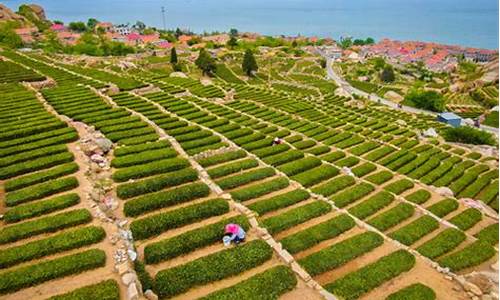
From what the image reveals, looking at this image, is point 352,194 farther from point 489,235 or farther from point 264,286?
point 264,286

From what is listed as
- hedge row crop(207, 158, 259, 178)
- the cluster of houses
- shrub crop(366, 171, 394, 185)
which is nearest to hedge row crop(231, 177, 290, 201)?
hedge row crop(207, 158, 259, 178)

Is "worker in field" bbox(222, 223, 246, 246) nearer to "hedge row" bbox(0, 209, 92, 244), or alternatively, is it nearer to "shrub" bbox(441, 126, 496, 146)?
"hedge row" bbox(0, 209, 92, 244)

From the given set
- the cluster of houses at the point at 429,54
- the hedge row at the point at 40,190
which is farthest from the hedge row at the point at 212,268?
the cluster of houses at the point at 429,54

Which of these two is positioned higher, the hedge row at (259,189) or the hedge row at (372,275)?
the hedge row at (259,189)

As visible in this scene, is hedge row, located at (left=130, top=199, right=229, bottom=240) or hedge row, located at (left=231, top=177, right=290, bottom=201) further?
hedge row, located at (left=231, top=177, right=290, bottom=201)

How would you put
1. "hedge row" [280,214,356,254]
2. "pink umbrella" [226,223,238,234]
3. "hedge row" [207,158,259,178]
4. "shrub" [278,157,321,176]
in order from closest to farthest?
"pink umbrella" [226,223,238,234], "hedge row" [280,214,356,254], "hedge row" [207,158,259,178], "shrub" [278,157,321,176]

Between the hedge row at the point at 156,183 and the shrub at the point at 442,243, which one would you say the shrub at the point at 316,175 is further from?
the hedge row at the point at 156,183

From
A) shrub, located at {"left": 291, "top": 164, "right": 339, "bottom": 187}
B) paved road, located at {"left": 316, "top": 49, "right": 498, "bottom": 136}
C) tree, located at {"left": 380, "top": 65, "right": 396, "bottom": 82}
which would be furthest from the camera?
tree, located at {"left": 380, "top": 65, "right": 396, "bottom": 82}
